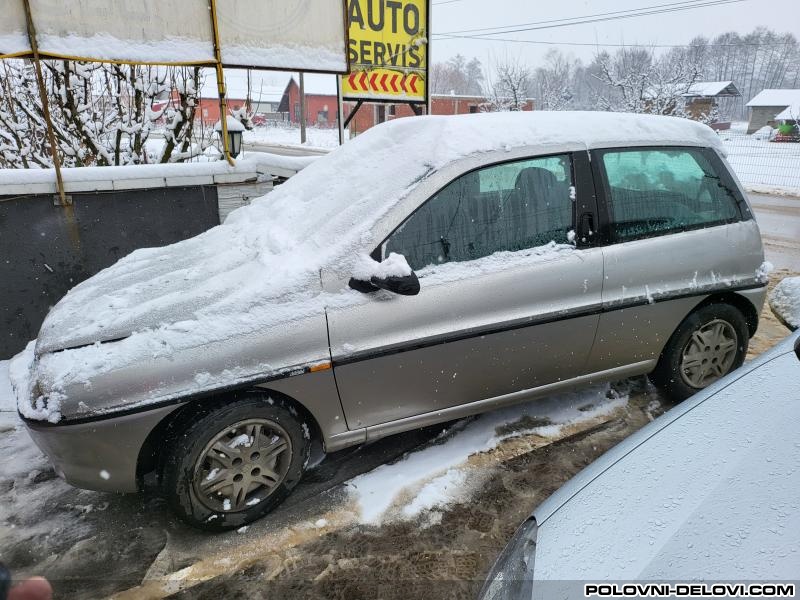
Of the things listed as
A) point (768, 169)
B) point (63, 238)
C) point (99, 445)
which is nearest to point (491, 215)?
point (99, 445)

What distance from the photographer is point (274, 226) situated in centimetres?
295

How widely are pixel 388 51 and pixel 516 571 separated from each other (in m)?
6.62

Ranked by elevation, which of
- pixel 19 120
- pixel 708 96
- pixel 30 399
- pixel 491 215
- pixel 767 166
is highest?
pixel 708 96

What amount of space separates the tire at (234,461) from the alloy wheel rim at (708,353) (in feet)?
8.23

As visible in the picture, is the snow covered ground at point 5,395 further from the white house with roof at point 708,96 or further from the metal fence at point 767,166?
the white house with roof at point 708,96

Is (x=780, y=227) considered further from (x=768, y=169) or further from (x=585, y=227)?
(x=768, y=169)

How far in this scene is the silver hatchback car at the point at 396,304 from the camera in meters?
2.26

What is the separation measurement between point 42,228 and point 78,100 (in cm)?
239

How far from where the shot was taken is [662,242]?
3.10 meters

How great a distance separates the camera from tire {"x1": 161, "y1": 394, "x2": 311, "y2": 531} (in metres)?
2.30

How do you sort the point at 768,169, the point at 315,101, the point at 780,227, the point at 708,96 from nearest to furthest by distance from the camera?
the point at 780,227, the point at 768,169, the point at 708,96, the point at 315,101

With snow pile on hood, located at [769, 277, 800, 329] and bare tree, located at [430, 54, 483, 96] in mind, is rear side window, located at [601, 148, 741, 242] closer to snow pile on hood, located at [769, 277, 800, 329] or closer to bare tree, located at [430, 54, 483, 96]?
snow pile on hood, located at [769, 277, 800, 329]

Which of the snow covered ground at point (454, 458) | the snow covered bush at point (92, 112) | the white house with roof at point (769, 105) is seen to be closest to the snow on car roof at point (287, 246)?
the snow covered ground at point (454, 458)

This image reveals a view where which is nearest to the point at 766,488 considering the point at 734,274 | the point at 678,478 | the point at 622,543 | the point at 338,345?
the point at 678,478
